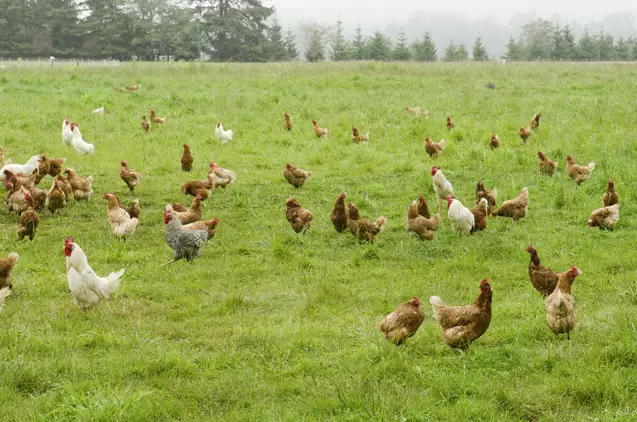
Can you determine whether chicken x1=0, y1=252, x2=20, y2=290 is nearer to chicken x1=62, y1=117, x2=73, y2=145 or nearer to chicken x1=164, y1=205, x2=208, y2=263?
chicken x1=164, y1=205, x2=208, y2=263

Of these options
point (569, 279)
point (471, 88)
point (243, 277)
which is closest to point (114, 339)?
point (243, 277)

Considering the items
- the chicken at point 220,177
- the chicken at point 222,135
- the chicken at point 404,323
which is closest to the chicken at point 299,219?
the chicken at point 220,177

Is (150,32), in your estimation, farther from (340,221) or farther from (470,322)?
(470,322)

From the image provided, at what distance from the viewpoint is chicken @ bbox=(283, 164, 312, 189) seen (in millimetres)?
12094

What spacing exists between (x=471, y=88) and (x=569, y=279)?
18.3 m

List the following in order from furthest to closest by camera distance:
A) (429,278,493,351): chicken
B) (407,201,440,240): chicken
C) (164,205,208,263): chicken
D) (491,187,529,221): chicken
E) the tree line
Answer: the tree line, (491,187,529,221): chicken, (407,201,440,240): chicken, (164,205,208,263): chicken, (429,278,493,351): chicken

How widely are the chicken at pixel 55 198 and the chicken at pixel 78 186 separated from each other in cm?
55

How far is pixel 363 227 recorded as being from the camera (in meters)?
9.03

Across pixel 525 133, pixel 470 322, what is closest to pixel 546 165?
pixel 525 133

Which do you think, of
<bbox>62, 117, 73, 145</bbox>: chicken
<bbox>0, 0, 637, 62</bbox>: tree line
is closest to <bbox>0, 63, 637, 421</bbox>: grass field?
<bbox>62, 117, 73, 145</bbox>: chicken

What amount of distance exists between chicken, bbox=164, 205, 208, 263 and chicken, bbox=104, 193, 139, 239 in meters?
1.10

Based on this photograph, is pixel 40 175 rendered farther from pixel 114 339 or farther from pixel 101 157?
pixel 114 339

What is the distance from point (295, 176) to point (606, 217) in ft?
18.1

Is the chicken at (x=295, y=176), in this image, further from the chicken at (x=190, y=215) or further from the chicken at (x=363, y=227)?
the chicken at (x=363, y=227)
